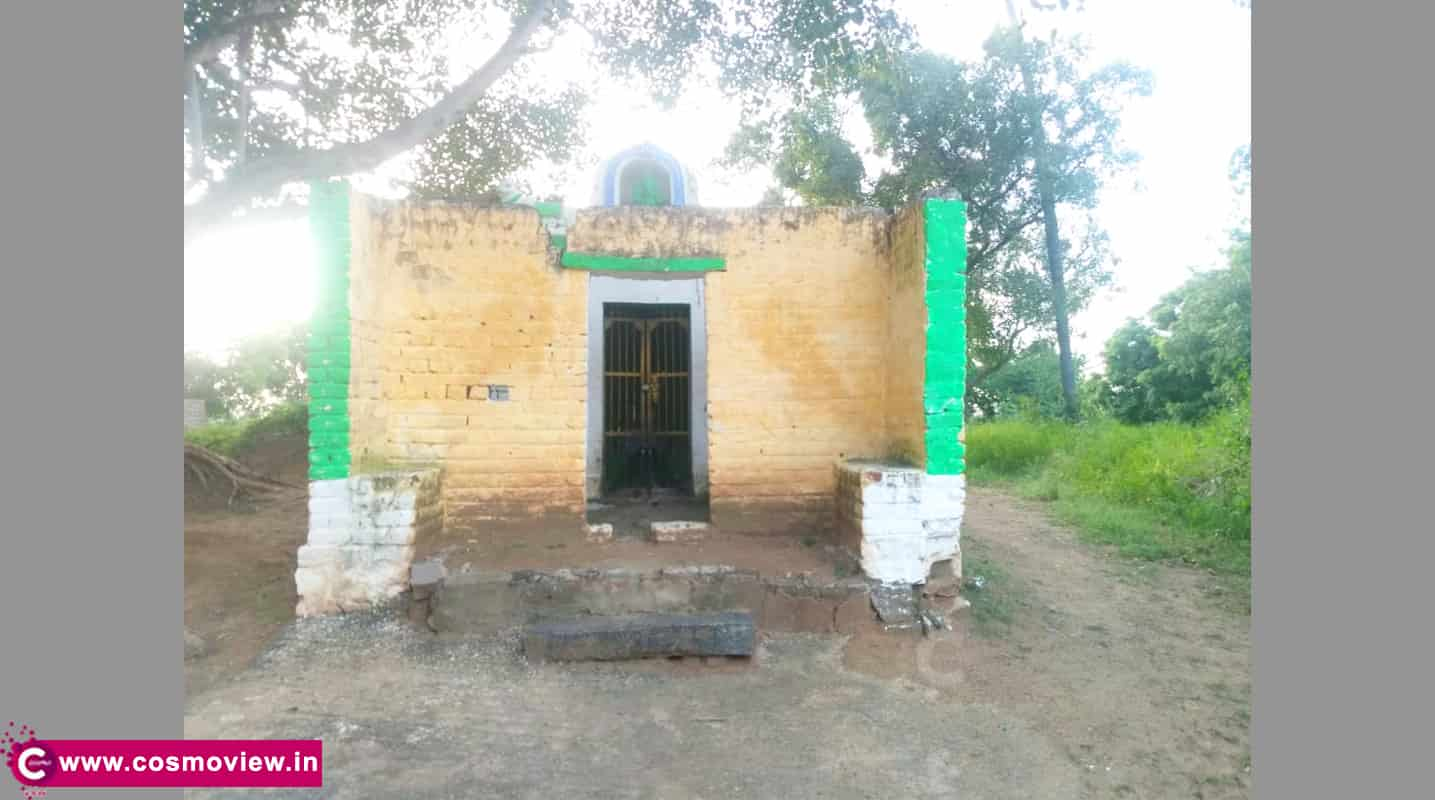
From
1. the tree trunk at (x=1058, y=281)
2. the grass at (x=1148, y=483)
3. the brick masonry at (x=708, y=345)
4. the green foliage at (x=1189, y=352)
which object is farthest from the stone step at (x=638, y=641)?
the tree trunk at (x=1058, y=281)

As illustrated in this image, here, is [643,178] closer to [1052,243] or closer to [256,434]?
[1052,243]

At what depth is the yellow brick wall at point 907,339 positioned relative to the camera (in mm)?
5453

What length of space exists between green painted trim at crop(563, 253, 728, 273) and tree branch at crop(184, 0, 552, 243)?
2418mm

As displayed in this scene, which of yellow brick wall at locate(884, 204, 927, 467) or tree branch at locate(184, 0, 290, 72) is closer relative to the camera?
yellow brick wall at locate(884, 204, 927, 467)

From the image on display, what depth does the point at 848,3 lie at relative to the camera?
8320 mm

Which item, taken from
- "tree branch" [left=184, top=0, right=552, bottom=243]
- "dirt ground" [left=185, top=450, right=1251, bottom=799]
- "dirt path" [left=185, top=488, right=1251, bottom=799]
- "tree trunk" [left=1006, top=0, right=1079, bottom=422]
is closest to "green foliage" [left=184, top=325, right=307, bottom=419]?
"tree branch" [left=184, top=0, right=552, bottom=243]

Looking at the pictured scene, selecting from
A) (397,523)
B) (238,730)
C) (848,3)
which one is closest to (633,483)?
(397,523)

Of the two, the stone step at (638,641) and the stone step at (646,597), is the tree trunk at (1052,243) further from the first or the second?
the stone step at (638,641)

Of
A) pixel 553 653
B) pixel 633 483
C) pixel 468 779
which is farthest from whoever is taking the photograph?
pixel 633 483

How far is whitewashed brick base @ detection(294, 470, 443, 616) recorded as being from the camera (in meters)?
5.09

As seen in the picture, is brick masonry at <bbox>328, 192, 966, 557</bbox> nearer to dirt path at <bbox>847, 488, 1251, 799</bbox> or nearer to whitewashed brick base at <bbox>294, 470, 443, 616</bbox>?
whitewashed brick base at <bbox>294, 470, 443, 616</bbox>

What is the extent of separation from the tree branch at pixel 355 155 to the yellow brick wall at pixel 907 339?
4140mm

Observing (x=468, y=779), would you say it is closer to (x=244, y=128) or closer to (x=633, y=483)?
(x=633, y=483)

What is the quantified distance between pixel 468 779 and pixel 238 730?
131 cm
